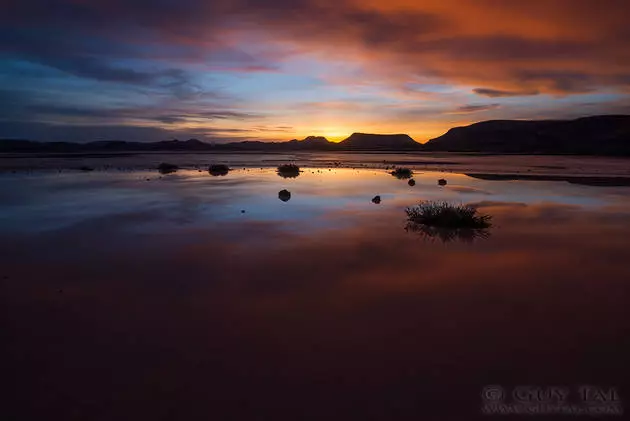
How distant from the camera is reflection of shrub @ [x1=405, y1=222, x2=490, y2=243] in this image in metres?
12.1

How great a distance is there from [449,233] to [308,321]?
7.48 meters

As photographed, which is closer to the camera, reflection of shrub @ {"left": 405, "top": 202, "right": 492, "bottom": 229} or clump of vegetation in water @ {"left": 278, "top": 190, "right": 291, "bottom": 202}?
reflection of shrub @ {"left": 405, "top": 202, "right": 492, "bottom": 229}

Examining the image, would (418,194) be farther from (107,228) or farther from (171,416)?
(171,416)

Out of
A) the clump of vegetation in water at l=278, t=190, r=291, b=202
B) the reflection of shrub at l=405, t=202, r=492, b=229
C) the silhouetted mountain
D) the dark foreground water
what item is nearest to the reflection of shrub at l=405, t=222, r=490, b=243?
the dark foreground water

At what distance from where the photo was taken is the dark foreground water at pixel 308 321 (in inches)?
181

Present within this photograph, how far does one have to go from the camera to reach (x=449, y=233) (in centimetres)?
1279

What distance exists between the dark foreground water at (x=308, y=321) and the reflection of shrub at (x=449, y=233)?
0.13m

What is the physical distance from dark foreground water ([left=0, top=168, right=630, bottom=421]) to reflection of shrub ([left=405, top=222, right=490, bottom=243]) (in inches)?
4.9

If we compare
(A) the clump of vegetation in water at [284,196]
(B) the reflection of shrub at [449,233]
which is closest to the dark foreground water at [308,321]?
(B) the reflection of shrub at [449,233]

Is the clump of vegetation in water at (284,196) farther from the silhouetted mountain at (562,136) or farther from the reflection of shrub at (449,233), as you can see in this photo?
the silhouetted mountain at (562,136)

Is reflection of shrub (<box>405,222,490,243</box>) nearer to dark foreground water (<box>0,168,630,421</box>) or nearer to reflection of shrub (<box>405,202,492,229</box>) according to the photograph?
dark foreground water (<box>0,168,630,421</box>)

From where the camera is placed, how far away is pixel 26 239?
1209cm

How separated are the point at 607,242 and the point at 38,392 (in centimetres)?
1256

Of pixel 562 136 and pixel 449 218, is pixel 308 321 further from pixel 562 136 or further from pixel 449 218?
pixel 562 136
